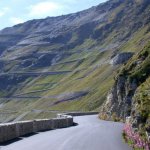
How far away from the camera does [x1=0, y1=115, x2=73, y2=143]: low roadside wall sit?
A: 38.7 m

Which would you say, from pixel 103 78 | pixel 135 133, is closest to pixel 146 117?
pixel 135 133

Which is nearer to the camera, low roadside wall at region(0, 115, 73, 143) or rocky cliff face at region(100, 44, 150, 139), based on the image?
low roadside wall at region(0, 115, 73, 143)

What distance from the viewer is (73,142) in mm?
35438

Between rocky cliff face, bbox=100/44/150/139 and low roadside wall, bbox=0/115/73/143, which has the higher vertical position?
rocky cliff face, bbox=100/44/150/139

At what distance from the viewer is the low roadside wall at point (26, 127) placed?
38.7 metres

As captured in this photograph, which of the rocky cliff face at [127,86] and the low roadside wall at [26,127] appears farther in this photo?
the rocky cliff face at [127,86]

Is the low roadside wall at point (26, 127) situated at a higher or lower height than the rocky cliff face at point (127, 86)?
lower

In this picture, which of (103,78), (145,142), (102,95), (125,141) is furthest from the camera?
(103,78)

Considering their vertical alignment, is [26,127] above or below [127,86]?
below

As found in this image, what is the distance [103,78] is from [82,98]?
1631 centimetres

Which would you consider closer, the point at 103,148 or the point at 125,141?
the point at 103,148

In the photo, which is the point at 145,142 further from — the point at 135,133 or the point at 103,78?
the point at 103,78

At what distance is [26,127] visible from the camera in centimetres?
4744

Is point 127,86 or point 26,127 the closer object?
point 26,127
